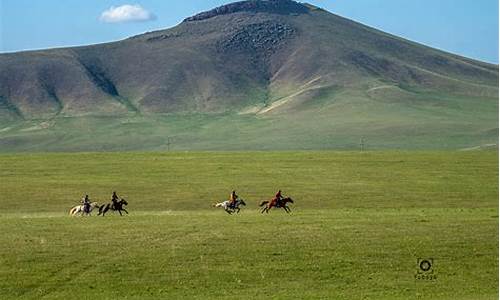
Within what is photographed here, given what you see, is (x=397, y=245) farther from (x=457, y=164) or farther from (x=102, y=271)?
(x=457, y=164)

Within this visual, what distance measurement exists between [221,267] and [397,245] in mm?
5544

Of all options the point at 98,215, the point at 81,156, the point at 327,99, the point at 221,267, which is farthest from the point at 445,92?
the point at 221,267

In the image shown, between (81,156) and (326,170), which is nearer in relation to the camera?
(326,170)

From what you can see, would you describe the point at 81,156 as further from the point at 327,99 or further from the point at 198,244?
the point at 327,99

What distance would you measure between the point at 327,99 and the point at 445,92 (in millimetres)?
25097

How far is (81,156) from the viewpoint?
79.3 m

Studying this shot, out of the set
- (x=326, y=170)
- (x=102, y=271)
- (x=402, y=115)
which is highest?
(x=402, y=115)

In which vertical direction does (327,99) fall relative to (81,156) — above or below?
above

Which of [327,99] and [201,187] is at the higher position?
[327,99]

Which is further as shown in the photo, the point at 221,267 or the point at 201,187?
the point at 201,187

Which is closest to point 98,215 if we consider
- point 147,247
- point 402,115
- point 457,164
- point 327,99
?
point 147,247

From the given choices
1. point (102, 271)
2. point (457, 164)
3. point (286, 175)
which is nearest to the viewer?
point (102, 271)

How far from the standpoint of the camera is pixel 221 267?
26703 millimetres

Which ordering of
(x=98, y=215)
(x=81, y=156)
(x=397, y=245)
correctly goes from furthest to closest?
(x=81, y=156) < (x=98, y=215) < (x=397, y=245)
